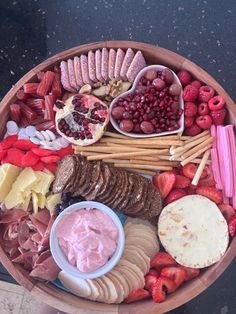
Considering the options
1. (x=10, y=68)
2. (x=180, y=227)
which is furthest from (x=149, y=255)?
(x=10, y=68)

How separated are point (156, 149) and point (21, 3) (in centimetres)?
76

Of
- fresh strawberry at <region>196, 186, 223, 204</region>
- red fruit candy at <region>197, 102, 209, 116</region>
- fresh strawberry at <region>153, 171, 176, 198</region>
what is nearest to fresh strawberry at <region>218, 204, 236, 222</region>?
fresh strawberry at <region>196, 186, 223, 204</region>

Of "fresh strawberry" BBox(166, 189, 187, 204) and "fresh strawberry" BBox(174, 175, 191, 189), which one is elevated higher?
"fresh strawberry" BBox(174, 175, 191, 189)

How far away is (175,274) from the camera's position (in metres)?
1.43

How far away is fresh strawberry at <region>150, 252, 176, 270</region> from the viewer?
1440 millimetres

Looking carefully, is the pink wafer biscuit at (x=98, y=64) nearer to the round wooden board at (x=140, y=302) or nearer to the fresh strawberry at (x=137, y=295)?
the round wooden board at (x=140, y=302)

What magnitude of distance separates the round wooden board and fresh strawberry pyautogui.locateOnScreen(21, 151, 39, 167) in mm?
115

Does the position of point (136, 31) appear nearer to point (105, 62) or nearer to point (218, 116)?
point (105, 62)

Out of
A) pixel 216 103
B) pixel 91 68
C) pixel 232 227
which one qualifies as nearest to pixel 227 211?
pixel 232 227

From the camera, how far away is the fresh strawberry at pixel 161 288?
1.40 metres

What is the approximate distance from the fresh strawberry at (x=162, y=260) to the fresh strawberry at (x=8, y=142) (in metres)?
0.48

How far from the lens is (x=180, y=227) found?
4.76 feet

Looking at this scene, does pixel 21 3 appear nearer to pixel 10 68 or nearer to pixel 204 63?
pixel 10 68

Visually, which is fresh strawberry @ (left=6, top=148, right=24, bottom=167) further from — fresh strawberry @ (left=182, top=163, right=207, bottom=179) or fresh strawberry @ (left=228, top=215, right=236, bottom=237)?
fresh strawberry @ (left=228, top=215, right=236, bottom=237)
